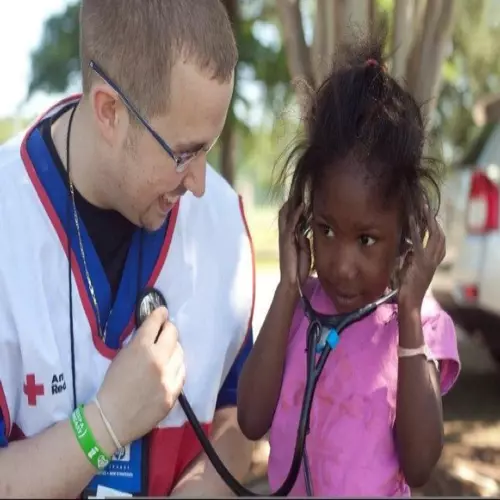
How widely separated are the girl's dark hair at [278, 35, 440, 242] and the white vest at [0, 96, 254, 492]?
297 mm

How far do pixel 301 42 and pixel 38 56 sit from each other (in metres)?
9.19

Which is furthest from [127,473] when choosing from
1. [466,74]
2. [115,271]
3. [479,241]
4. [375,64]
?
[466,74]

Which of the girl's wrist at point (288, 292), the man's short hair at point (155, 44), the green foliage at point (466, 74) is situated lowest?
the green foliage at point (466, 74)

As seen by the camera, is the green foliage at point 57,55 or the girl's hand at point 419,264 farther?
the green foliage at point 57,55

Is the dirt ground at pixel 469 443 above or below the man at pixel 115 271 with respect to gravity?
below

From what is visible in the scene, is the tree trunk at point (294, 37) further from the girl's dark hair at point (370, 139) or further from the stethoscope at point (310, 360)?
the stethoscope at point (310, 360)

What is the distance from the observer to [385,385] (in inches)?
81.4

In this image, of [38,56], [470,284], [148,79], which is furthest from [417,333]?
[38,56]

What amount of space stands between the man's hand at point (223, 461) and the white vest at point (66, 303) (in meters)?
0.09

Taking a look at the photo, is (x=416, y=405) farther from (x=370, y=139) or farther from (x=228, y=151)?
(x=228, y=151)

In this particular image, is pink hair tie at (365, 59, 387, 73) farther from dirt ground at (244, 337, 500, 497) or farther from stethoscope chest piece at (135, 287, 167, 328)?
dirt ground at (244, 337, 500, 497)

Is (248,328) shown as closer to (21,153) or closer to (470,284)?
(21,153)

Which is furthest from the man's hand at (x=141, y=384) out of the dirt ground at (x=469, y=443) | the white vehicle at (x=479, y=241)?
the white vehicle at (x=479, y=241)

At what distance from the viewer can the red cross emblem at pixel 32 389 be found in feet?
6.69
